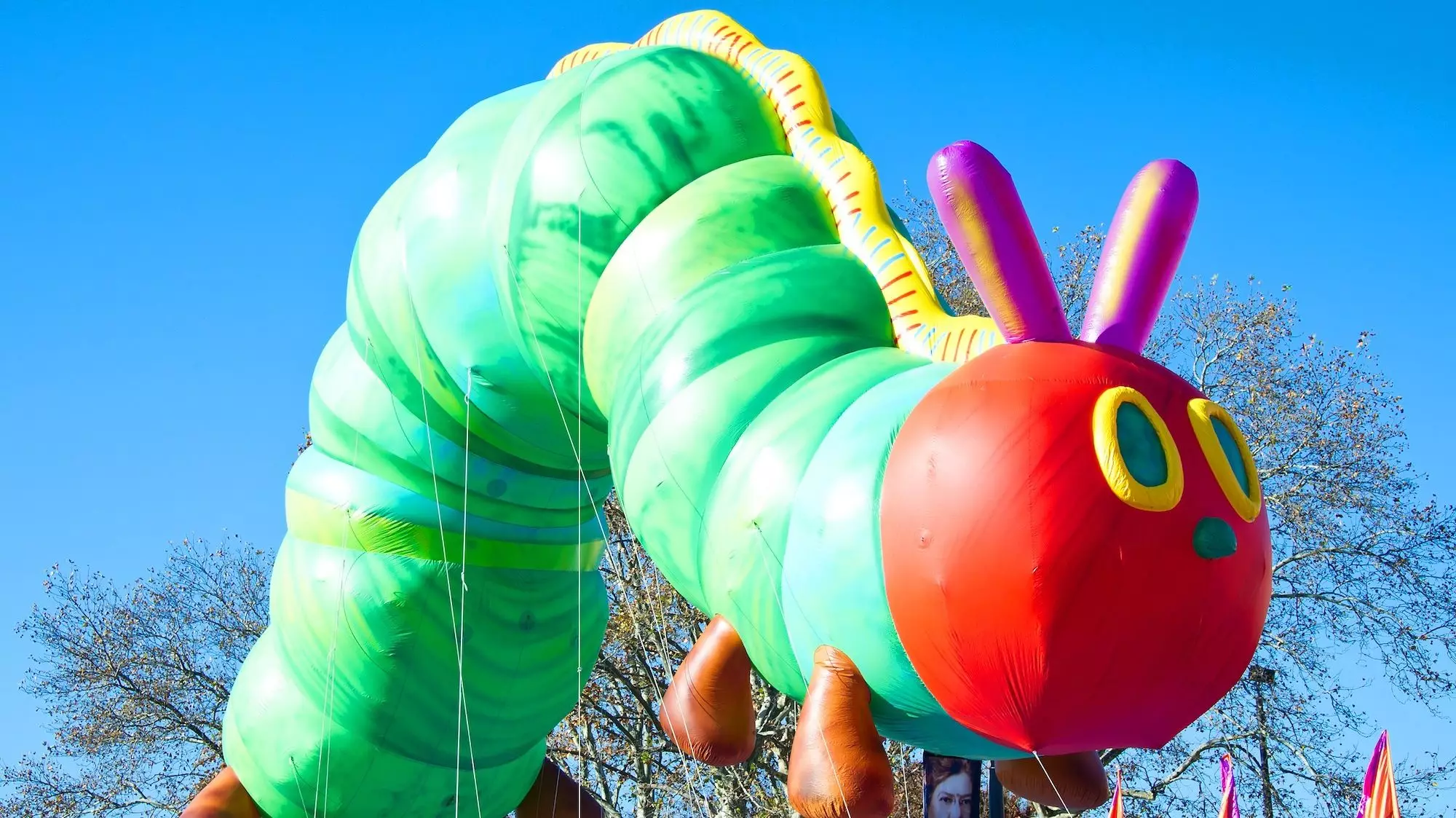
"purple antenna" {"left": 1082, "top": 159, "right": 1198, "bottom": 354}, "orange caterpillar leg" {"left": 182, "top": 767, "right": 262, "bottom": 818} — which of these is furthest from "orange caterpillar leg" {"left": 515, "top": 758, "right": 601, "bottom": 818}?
"purple antenna" {"left": 1082, "top": 159, "right": 1198, "bottom": 354}

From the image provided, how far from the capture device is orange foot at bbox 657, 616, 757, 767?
10.4 ft

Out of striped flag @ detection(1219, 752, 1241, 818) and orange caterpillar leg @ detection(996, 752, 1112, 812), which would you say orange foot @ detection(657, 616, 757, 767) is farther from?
striped flag @ detection(1219, 752, 1241, 818)

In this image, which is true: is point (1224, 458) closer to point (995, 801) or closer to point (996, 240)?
point (996, 240)

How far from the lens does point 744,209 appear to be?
3564 millimetres

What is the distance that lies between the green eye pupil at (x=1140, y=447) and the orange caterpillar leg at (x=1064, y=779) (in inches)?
37.2

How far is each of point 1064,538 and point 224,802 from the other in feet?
11.4

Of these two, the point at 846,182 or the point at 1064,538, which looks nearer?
the point at 1064,538

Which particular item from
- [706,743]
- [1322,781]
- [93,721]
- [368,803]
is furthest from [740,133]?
[93,721]

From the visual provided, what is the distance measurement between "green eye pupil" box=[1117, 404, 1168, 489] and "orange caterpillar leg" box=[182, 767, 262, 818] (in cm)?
349

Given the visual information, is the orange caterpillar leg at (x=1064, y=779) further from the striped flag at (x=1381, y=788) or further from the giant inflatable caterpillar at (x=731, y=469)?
the striped flag at (x=1381, y=788)

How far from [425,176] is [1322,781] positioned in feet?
26.6

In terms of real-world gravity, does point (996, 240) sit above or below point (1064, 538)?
above

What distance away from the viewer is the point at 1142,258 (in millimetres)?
3016

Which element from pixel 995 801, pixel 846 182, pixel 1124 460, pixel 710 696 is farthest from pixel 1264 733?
pixel 1124 460
